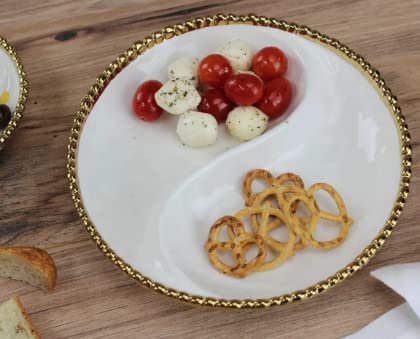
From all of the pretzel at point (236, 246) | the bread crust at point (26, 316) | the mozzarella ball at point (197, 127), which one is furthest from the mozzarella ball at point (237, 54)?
the bread crust at point (26, 316)

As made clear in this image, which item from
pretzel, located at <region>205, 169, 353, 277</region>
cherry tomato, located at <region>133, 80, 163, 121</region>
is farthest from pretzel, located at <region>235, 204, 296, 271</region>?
cherry tomato, located at <region>133, 80, 163, 121</region>

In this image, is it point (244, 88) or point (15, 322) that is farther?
point (244, 88)

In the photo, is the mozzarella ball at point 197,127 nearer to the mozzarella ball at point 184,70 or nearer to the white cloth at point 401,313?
the mozzarella ball at point 184,70

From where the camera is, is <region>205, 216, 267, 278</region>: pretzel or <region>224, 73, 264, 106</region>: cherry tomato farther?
<region>224, 73, 264, 106</region>: cherry tomato

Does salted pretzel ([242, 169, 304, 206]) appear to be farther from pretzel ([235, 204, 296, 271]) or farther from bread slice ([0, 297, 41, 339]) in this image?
bread slice ([0, 297, 41, 339])

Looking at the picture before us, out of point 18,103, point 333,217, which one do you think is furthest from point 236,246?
point 18,103

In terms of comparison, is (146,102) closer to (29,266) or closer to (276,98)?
(276,98)
